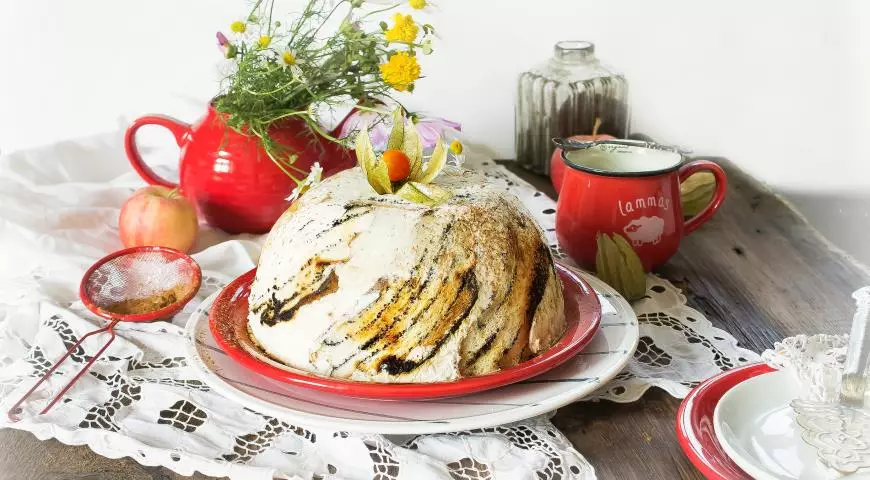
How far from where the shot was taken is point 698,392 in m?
0.67

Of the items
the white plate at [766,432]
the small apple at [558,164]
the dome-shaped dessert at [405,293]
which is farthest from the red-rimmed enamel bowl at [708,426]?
the small apple at [558,164]

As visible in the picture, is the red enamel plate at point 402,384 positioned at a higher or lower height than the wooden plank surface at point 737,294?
higher

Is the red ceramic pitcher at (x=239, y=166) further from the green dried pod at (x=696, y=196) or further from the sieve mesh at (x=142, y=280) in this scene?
the green dried pod at (x=696, y=196)

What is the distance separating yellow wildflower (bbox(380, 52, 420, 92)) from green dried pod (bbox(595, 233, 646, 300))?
0.91ft

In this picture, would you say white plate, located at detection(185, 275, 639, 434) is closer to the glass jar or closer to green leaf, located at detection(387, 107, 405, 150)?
green leaf, located at detection(387, 107, 405, 150)

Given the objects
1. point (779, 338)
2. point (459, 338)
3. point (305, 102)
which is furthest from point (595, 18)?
point (459, 338)

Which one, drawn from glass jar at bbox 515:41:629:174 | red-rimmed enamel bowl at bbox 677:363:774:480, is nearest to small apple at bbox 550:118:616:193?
glass jar at bbox 515:41:629:174

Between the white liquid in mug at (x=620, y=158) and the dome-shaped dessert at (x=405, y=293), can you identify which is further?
the white liquid in mug at (x=620, y=158)

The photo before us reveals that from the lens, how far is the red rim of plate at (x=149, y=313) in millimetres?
885

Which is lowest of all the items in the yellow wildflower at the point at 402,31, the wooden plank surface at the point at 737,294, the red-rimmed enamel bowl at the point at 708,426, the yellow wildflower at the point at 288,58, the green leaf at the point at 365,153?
the wooden plank surface at the point at 737,294

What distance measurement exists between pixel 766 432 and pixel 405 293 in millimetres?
289

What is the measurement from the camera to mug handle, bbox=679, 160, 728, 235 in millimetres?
1007

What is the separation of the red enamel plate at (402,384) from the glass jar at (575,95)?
0.52 meters

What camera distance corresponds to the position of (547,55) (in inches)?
63.2
